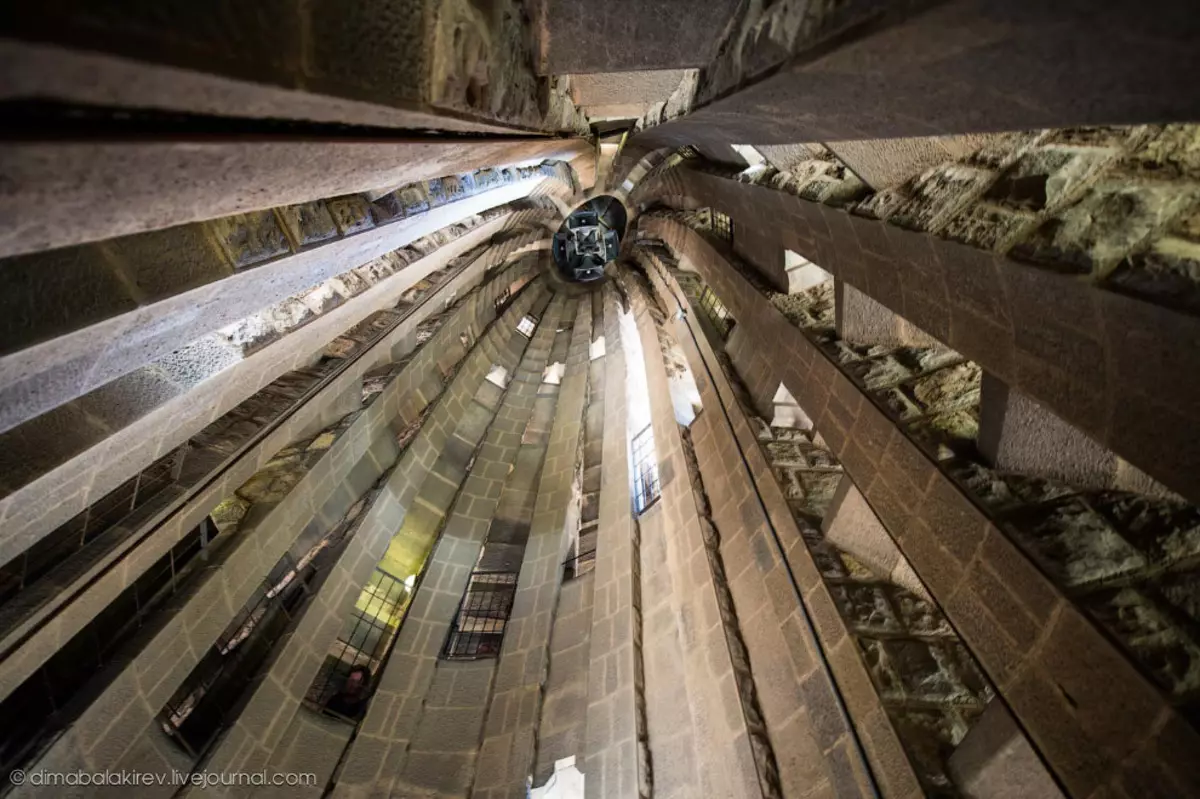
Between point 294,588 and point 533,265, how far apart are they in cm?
1095

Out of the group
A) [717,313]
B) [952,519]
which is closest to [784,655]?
[952,519]

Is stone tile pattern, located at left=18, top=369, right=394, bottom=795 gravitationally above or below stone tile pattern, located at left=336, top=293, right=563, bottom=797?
above

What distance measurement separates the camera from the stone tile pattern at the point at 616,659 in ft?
15.5

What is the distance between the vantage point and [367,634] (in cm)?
719

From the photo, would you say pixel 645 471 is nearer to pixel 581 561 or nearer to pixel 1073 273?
pixel 581 561

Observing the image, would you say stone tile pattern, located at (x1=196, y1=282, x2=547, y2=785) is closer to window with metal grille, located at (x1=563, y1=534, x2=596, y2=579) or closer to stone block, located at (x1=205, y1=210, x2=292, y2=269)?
window with metal grille, located at (x1=563, y1=534, x2=596, y2=579)

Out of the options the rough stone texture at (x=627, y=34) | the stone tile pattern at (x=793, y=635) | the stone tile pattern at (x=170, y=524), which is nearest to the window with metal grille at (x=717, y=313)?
the stone tile pattern at (x=793, y=635)

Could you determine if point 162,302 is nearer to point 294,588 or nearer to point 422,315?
point 294,588

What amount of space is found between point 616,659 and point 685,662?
0.91m

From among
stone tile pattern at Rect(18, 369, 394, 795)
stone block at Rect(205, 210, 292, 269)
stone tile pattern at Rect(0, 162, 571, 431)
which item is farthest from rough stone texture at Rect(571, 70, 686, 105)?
stone tile pattern at Rect(18, 369, 394, 795)

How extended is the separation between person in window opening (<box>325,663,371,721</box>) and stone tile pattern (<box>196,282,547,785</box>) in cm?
24

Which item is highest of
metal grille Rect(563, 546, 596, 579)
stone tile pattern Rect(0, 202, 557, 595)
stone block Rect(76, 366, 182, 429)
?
stone block Rect(76, 366, 182, 429)

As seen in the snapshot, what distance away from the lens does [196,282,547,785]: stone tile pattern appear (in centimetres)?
543

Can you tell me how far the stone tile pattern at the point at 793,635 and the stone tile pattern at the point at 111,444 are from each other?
13.5ft
